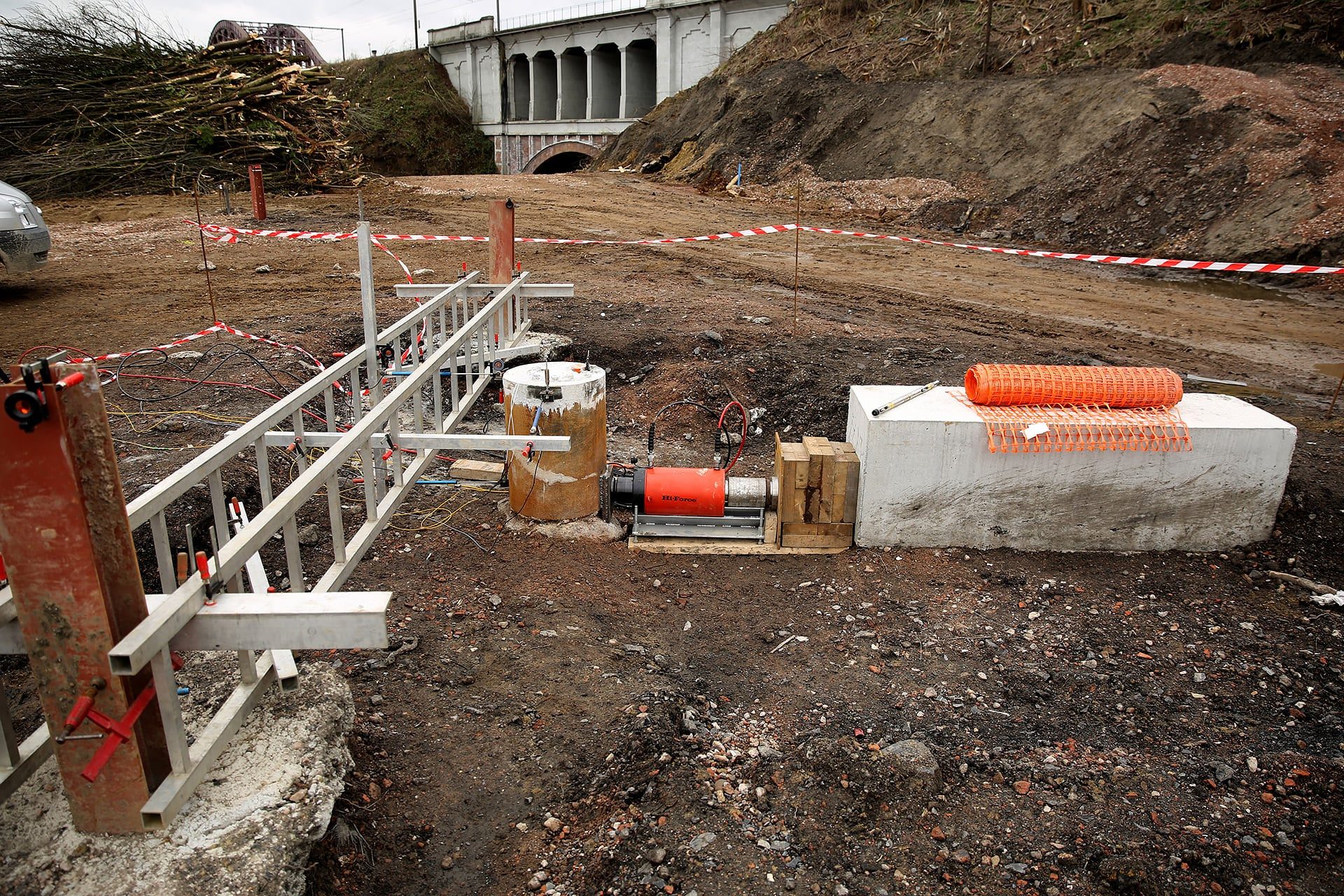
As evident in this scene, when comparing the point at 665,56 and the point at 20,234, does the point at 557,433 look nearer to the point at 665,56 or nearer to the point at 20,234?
the point at 20,234

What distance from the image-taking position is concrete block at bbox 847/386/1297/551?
5707 millimetres

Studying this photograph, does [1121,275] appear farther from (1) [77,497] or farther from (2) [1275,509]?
(1) [77,497]

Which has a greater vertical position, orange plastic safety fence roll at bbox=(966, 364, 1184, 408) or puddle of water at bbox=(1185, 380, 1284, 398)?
orange plastic safety fence roll at bbox=(966, 364, 1184, 408)

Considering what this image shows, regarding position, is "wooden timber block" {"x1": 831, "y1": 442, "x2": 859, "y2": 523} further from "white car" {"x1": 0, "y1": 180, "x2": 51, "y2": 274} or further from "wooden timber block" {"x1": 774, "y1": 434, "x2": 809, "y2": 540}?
"white car" {"x1": 0, "y1": 180, "x2": 51, "y2": 274}

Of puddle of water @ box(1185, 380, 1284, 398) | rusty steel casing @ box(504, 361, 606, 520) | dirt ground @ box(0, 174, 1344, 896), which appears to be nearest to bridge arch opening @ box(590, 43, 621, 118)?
puddle of water @ box(1185, 380, 1284, 398)

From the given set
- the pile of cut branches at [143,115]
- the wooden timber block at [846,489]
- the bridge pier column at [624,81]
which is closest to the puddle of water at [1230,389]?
the wooden timber block at [846,489]

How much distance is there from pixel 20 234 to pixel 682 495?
969 centimetres

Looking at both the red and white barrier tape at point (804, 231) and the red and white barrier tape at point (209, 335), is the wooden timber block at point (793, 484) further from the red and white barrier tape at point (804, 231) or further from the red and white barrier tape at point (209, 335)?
the red and white barrier tape at point (804, 231)

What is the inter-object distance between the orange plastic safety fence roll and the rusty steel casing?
2.73m

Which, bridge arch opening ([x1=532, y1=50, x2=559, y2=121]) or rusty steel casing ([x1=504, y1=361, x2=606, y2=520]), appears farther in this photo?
bridge arch opening ([x1=532, y1=50, x2=559, y2=121])

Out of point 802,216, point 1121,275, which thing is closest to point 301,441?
point 1121,275

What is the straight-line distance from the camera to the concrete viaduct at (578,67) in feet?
119

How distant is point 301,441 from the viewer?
4738 millimetres

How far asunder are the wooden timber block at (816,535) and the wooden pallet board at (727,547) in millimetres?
22
